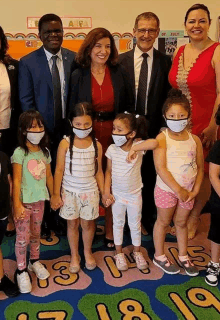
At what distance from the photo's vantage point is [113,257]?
239 cm

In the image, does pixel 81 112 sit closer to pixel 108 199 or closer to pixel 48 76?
pixel 48 76

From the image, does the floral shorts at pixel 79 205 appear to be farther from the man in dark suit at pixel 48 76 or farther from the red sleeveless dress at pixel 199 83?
the red sleeveless dress at pixel 199 83

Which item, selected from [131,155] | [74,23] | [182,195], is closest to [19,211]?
[131,155]

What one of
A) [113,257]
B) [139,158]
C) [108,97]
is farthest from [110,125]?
[113,257]

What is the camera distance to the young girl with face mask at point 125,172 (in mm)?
2117

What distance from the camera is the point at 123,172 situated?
7.09 ft

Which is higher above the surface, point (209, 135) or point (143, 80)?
point (143, 80)

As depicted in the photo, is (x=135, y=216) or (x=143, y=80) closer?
(x=135, y=216)

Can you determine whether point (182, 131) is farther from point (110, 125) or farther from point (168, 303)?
point (168, 303)

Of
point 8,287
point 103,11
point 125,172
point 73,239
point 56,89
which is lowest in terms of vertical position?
point 8,287

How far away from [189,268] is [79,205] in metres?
0.82

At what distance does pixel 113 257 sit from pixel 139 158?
2.41 feet

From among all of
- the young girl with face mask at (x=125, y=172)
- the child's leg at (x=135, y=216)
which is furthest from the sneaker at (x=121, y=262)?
the child's leg at (x=135, y=216)

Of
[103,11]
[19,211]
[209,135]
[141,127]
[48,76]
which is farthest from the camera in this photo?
[103,11]
